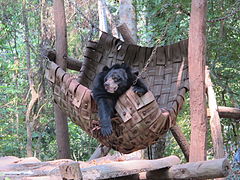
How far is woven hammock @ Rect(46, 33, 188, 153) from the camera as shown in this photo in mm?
2506

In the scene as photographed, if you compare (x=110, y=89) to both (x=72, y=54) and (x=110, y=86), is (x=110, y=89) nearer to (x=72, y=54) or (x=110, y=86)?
(x=110, y=86)

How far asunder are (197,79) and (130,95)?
1.68 ft

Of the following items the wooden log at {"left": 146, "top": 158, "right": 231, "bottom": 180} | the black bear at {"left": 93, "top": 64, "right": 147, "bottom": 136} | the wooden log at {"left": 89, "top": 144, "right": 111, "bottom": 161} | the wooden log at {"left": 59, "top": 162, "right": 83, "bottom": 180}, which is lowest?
the wooden log at {"left": 89, "top": 144, "right": 111, "bottom": 161}

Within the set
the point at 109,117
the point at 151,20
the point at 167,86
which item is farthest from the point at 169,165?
the point at 151,20

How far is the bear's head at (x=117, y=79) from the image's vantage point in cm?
298

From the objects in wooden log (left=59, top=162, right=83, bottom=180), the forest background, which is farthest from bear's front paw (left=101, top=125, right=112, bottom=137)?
the forest background

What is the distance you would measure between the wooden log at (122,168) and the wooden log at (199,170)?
0.06 m

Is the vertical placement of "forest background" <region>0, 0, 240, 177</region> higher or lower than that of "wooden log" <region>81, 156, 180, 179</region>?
higher

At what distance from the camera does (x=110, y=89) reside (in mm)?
2943

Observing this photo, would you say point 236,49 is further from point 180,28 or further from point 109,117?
point 109,117

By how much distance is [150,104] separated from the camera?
7.94ft

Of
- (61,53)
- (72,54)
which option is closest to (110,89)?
(61,53)

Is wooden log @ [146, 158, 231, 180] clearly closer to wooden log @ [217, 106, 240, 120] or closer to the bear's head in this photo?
the bear's head

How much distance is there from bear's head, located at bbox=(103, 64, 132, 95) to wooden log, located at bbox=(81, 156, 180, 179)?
84 cm
